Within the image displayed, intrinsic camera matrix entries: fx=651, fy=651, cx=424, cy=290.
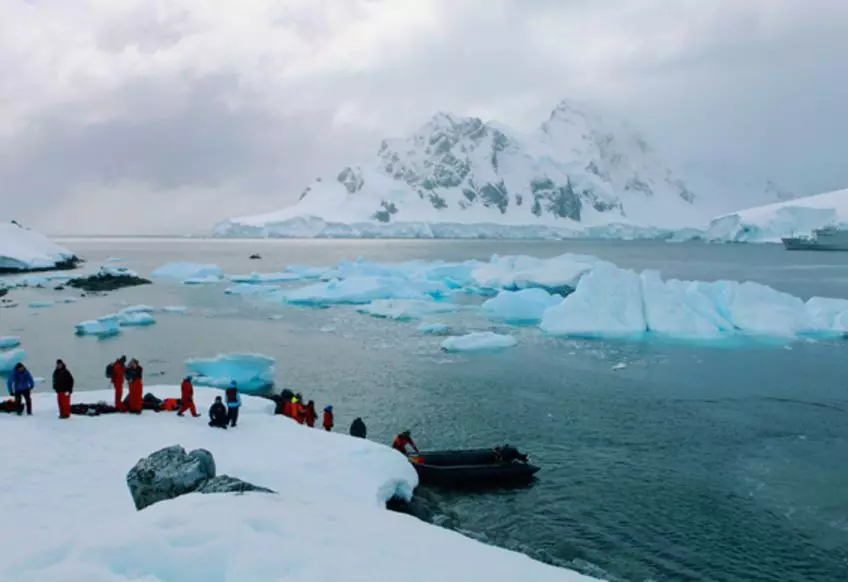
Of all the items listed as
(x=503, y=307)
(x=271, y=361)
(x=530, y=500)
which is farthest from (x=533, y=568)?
(x=503, y=307)

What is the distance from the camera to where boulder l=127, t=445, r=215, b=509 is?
27.6 feet

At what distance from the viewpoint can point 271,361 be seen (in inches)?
938

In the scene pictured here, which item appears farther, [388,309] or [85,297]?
[85,297]

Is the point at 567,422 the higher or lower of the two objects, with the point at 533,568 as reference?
lower

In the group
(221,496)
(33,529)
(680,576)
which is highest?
(221,496)

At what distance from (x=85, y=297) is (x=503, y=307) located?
104 feet

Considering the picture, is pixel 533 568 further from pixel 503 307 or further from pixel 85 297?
pixel 85 297

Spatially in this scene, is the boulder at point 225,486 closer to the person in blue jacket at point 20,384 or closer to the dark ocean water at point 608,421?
the dark ocean water at point 608,421

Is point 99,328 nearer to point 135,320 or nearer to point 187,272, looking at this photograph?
point 135,320

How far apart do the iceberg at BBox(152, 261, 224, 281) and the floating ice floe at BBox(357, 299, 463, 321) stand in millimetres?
30982

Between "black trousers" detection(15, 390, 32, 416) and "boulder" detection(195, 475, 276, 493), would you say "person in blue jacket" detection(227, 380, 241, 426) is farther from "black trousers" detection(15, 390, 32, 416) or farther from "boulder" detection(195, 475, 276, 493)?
"boulder" detection(195, 475, 276, 493)

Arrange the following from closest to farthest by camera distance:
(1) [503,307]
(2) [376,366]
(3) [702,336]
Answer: (2) [376,366]
(3) [702,336]
(1) [503,307]

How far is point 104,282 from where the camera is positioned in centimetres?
5744

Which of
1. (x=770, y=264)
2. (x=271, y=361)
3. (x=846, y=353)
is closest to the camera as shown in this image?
(x=271, y=361)
